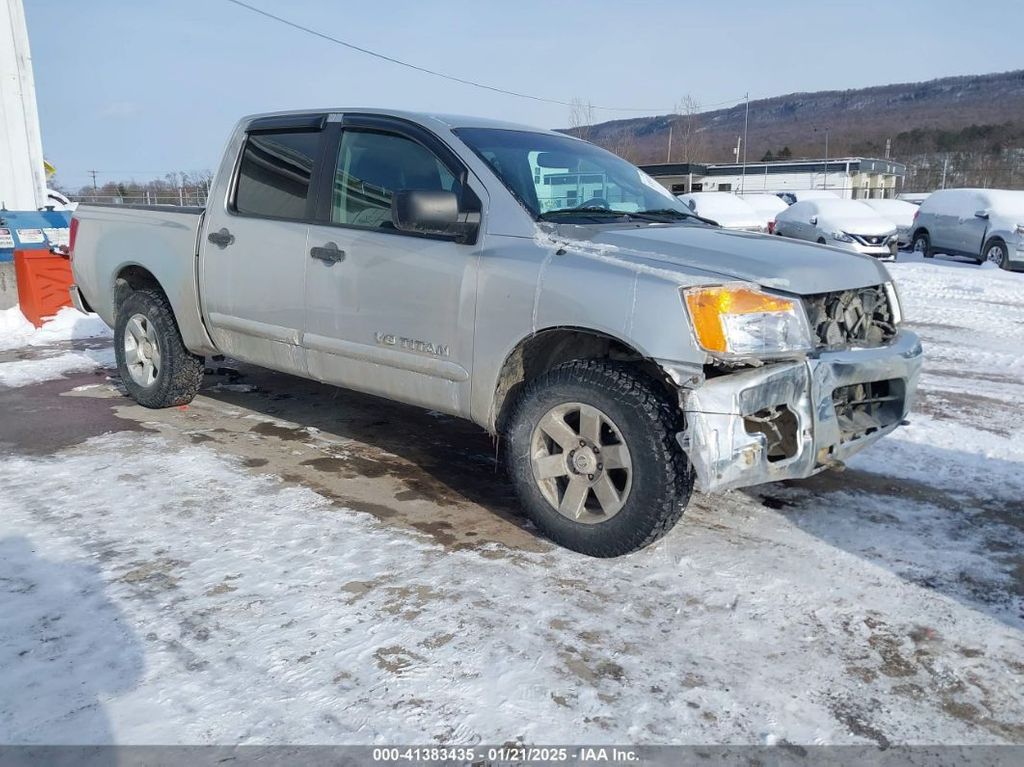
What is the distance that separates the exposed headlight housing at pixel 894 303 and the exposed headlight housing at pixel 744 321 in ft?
3.14

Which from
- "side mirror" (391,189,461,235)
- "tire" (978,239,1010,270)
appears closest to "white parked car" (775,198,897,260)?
"tire" (978,239,1010,270)

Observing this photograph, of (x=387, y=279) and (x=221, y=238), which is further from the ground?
(x=221, y=238)

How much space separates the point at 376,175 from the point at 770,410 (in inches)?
93.9

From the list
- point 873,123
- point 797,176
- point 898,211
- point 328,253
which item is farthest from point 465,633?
point 873,123

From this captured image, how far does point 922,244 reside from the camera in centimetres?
1973

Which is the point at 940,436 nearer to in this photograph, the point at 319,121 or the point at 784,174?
the point at 319,121

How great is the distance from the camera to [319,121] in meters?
4.57

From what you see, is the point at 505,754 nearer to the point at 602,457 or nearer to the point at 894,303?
the point at 602,457

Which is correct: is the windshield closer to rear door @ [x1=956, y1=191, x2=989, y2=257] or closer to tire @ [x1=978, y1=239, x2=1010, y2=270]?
tire @ [x1=978, y1=239, x2=1010, y2=270]

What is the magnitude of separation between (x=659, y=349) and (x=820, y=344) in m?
0.75

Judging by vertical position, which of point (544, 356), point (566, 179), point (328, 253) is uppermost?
point (566, 179)

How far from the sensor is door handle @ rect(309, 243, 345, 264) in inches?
166

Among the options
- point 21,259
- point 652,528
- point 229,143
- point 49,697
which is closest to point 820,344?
point 652,528

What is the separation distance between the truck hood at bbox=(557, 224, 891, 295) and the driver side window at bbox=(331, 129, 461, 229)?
2.86 ft
